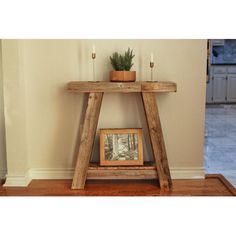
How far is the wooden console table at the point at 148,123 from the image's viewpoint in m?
→ 2.78

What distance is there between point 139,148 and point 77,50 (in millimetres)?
1024

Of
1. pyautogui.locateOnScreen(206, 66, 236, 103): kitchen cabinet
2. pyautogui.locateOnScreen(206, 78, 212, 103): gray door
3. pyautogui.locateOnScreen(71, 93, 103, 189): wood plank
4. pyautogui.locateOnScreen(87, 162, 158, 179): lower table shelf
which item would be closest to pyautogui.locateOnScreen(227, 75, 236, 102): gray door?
pyautogui.locateOnScreen(206, 66, 236, 103): kitchen cabinet

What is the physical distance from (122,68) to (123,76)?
98mm

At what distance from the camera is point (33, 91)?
3102 millimetres

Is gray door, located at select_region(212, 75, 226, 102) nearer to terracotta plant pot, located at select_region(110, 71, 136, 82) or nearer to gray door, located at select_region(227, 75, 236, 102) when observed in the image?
gray door, located at select_region(227, 75, 236, 102)

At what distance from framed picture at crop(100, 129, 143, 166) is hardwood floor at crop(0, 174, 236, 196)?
21cm

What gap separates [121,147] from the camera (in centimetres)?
301

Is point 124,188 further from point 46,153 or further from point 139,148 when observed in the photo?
point 46,153

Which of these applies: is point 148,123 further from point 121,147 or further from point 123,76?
point 123,76

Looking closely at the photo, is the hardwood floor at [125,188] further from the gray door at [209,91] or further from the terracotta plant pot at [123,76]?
the gray door at [209,91]

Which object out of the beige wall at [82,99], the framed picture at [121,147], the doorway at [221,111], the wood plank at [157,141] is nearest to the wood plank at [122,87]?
the wood plank at [157,141]

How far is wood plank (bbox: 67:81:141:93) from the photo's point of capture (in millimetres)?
2764

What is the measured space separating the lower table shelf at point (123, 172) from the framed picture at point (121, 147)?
0.06m

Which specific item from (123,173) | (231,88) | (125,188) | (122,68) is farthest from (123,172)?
(231,88)
